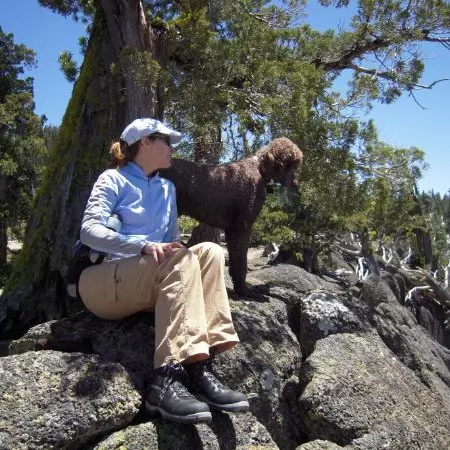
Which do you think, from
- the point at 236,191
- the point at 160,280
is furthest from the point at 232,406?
the point at 236,191

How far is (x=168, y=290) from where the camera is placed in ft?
9.61

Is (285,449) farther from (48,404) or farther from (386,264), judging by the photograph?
(386,264)

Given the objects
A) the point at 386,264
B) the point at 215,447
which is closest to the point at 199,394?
the point at 215,447

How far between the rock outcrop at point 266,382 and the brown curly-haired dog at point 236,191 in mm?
557

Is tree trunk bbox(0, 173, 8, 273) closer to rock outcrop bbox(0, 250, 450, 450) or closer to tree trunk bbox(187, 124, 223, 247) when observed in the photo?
tree trunk bbox(187, 124, 223, 247)

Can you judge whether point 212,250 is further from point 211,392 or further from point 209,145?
point 209,145

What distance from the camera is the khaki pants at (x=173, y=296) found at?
2.82 metres

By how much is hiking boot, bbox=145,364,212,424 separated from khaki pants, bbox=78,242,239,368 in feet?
0.23

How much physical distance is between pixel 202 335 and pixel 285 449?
4.42 ft

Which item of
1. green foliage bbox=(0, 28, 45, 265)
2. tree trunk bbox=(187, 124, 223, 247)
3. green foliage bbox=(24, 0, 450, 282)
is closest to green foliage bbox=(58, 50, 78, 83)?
green foliage bbox=(24, 0, 450, 282)

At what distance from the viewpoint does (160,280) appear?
3.01m

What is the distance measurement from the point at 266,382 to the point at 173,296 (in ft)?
4.27

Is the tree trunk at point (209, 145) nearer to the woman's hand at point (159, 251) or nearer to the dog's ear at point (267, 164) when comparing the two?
the dog's ear at point (267, 164)

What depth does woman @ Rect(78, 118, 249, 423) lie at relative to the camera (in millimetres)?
2789
